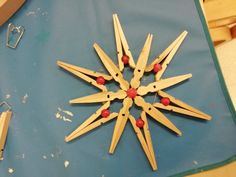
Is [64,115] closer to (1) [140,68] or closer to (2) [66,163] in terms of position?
(2) [66,163]

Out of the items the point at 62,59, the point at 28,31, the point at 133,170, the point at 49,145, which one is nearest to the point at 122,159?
the point at 133,170

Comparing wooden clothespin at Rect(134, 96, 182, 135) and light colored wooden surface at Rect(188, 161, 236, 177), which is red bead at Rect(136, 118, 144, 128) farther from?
light colored wooden surface at Rect(188, 161, 236, 177)

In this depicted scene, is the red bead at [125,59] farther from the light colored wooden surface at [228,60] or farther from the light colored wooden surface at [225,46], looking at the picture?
the light colored wooden surface at [228,60]

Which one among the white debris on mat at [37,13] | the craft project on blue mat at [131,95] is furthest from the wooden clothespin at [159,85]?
the white debris on mat at [37,13]

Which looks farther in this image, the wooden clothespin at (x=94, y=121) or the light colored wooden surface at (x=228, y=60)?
the light colored wooden surface at (x=228, y=60)

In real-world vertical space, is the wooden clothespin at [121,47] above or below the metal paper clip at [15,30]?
below

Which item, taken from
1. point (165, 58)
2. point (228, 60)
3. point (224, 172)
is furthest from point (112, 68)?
point (228, 60)

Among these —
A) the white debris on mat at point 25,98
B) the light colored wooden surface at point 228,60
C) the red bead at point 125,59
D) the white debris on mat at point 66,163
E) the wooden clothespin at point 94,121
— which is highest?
the white debris on mat at point 25,98
